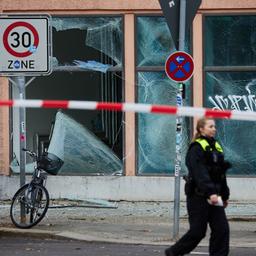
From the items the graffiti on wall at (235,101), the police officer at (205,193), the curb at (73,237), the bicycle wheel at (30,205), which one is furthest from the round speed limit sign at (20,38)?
the graffiti on wall at (235,101)

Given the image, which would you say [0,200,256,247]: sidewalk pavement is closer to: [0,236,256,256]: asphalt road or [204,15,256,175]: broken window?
[0,236,256,256]: asphalt road

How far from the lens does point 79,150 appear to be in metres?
15.1

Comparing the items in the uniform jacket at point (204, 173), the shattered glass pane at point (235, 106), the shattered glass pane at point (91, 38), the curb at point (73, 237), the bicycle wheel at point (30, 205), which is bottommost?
the curb at point (73, 237)

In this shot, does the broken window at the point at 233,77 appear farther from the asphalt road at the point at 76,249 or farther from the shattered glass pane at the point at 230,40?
the asphalt road at the point at 76,249

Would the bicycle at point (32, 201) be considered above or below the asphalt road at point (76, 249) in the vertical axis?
above

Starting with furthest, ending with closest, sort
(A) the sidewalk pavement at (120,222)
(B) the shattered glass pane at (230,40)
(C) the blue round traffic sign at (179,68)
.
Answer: (B) the shattered glass pane at (230,40)
(A) the sidewalk pavement at (120,222)
(C) the blue round traffic sign at (179,68)

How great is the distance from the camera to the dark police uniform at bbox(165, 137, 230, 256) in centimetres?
862

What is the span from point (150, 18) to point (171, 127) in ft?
6.82

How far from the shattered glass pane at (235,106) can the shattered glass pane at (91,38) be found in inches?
72.3

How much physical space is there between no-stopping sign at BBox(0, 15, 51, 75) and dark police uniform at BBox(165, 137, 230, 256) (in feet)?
12.9

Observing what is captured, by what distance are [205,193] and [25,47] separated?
15.0 ft

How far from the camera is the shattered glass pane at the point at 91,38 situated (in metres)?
14.9

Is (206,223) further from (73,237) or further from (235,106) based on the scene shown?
(235,106)

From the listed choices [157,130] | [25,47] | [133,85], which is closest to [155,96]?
[133,85]
